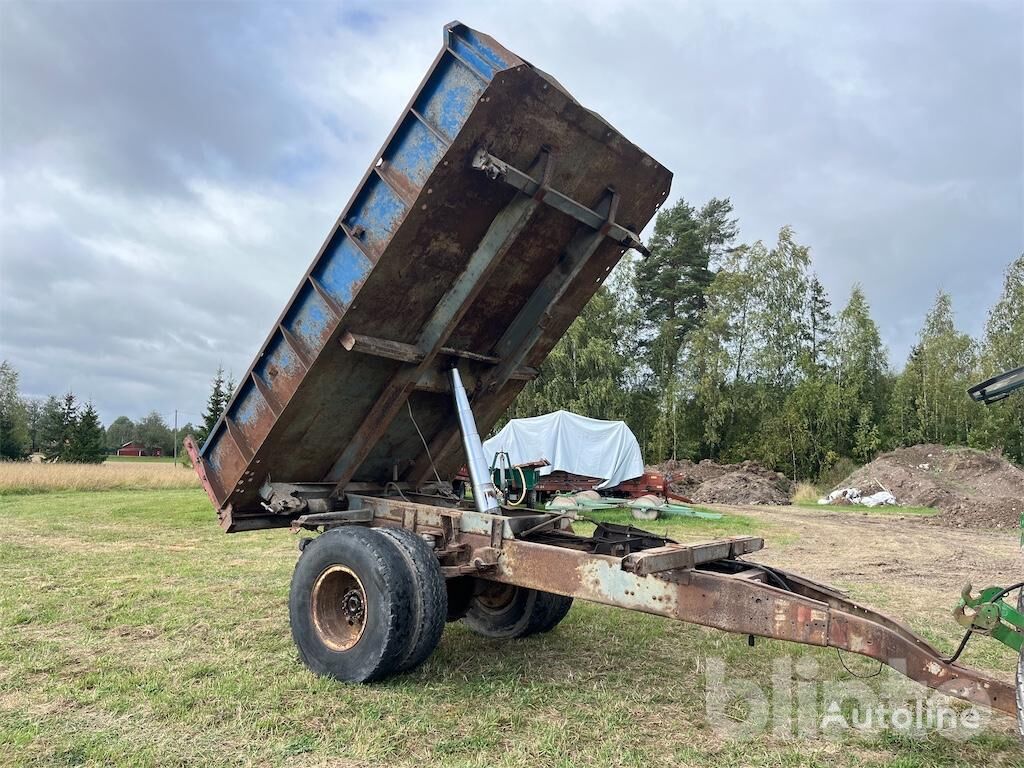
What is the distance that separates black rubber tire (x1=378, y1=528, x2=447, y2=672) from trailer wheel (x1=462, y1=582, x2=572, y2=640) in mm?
1081

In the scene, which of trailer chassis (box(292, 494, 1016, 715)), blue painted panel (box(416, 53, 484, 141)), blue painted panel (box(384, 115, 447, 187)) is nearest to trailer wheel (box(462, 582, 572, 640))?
trailer chassis (box(292, 494, 1016, 715))

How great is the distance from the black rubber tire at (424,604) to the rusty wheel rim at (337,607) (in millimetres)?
418

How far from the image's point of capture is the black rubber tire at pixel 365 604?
4199 mm

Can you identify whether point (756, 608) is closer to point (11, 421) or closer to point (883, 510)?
point (883, 510)

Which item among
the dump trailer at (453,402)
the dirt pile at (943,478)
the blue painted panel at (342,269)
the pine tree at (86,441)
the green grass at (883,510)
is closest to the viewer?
the dump trailer at (453,402)

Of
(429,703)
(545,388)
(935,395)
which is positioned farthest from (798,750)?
(935,395)

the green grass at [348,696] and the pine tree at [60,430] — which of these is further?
the pine tree at [60,430]

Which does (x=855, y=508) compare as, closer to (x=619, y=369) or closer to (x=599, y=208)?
(x=619, y=369)

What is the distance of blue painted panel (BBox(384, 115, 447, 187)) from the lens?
14.2 ft

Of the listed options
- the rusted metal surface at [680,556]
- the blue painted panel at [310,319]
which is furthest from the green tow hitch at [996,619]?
the blue painted panel at [310,319]

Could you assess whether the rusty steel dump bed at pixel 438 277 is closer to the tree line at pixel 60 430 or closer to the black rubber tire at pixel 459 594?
the black rubber tire at pixel 459 594

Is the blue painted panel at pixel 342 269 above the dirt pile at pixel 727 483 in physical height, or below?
above

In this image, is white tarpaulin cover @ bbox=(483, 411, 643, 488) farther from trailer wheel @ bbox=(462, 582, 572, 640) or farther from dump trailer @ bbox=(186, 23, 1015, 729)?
dump trailer @ bbox=(186, 23, 1015, 729)

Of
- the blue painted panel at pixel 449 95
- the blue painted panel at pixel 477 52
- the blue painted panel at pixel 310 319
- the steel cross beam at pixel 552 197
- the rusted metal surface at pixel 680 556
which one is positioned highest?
the blue painted panel at pixel 477 52
